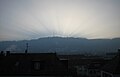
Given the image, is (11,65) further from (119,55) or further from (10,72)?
(119,55)

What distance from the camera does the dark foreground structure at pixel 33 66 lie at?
99.7ft

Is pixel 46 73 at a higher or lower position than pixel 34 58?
lower

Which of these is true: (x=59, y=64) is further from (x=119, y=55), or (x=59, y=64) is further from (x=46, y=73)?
(x=119, y=55)

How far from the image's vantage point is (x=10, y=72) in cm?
3075

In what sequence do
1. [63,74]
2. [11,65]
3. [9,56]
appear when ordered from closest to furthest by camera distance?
[63,74] < [11,65] < [9,56]

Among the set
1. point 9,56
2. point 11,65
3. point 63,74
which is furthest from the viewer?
point 9,56

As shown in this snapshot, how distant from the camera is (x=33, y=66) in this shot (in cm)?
3145

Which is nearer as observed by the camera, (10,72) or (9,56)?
(10,72)

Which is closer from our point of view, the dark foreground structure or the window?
the dark foreground structure

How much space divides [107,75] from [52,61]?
9.21 m

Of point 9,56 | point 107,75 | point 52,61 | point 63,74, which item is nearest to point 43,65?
point 52,61

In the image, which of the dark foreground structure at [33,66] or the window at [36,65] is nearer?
the dark foreground structure at [33,66]

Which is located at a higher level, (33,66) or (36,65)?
(36,65)

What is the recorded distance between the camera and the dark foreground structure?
1196 inches
